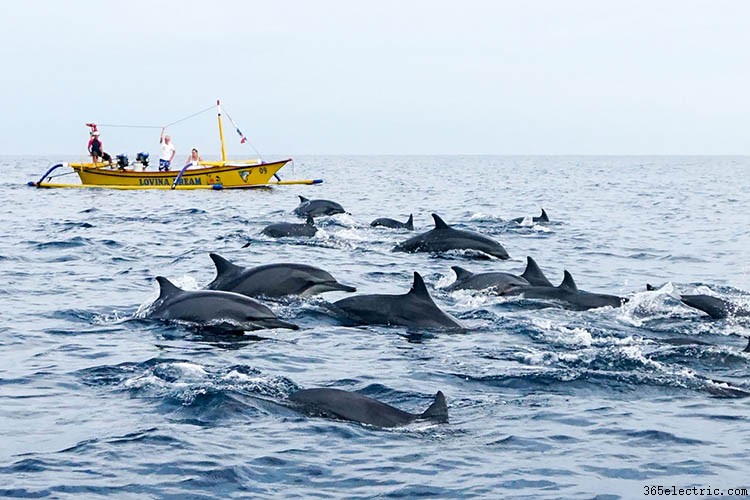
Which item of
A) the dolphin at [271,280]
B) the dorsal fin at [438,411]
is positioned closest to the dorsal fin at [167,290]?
the dolphin at [271,280]

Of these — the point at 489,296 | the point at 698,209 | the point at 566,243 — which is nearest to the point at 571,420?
the point at 489,296

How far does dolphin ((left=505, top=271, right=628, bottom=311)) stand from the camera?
47.4ft

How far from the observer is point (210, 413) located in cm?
880

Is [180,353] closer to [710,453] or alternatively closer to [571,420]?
[571,420]

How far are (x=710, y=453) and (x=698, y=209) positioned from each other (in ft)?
114

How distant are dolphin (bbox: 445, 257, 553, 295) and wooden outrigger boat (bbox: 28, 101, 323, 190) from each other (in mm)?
30901

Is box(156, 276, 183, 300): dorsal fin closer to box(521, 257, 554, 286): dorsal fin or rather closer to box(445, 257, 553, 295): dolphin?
box(445, 257, 553, 295): dolphin

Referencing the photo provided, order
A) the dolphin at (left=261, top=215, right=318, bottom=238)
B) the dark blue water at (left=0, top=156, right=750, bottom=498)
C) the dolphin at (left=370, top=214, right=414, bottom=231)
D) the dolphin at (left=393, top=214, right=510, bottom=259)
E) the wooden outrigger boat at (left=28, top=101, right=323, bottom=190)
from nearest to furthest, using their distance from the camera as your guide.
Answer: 1. the dark blue water at (left=0, top=156, right=750, bottom=498)
2. the dolphin at (left=393, top=214, right=510, bottom=259)
3. the dolphin at (left=261, top=215, right=318, bottom=238)
4. the dolphin at (left=370, top=214, right=414, bottom=231)
5. the wooden outrigger boat at (left=28, top=101, right=323, bottom=190)

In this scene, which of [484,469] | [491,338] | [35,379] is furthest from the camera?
[491,338]

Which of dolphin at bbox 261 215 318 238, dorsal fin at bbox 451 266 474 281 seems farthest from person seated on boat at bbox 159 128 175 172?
dorsal fin at bbox 451 266 474 281

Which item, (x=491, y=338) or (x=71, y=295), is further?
(x=71, y=295)

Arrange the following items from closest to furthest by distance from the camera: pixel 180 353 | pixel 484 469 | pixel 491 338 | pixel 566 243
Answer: pixel 484 469 < pixel 180 353 < pixel 491 338 < pixel 566 243

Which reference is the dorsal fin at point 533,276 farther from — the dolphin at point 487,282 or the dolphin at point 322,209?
the dolphin at point 322,209

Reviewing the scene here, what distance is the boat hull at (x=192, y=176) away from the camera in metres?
46.1
